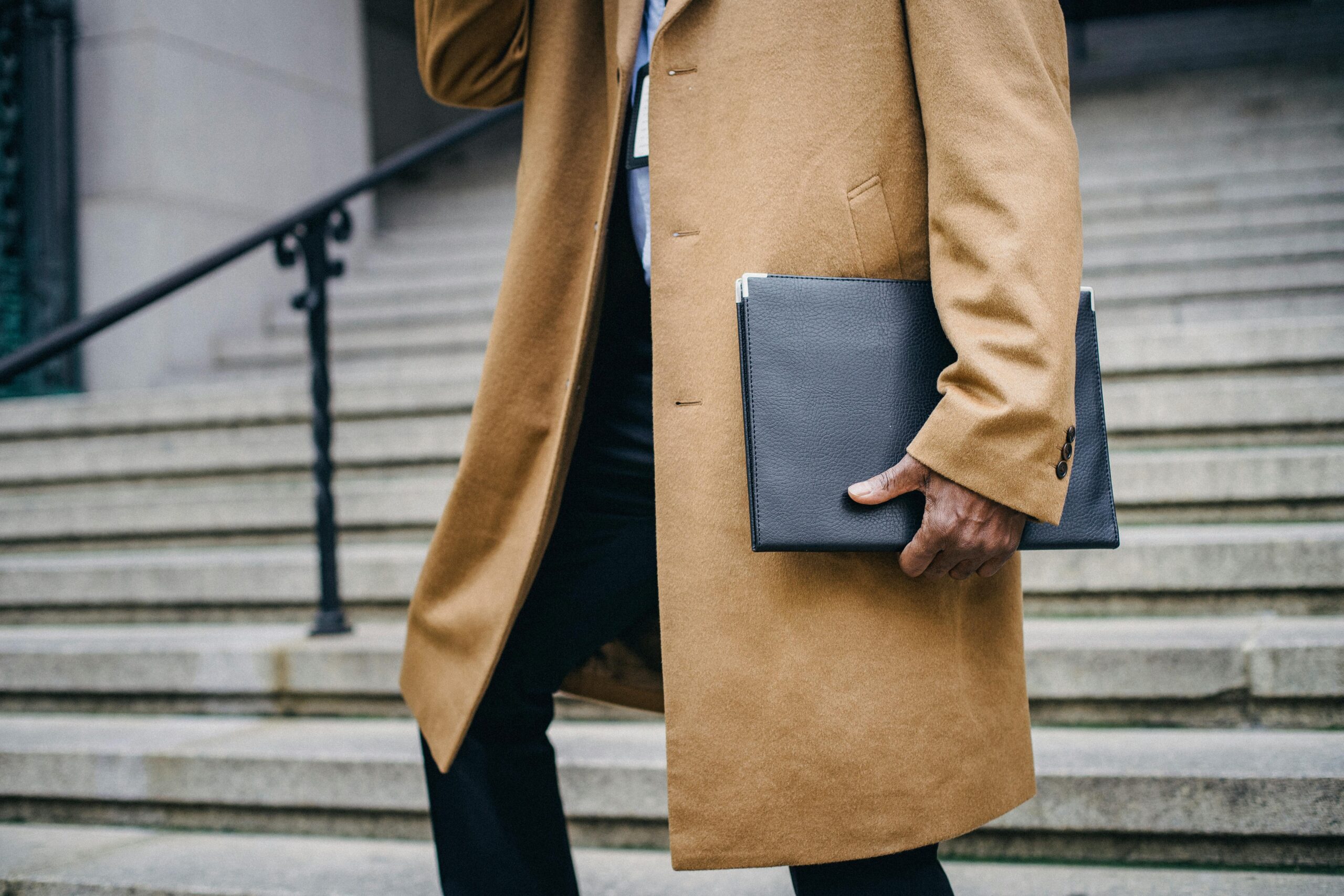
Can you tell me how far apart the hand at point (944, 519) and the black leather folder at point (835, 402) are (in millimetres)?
14

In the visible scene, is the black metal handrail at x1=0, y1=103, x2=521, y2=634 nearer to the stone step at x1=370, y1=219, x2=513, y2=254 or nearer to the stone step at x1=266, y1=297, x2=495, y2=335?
the stone step at x1=266, y1=297, x2=495, y2=335

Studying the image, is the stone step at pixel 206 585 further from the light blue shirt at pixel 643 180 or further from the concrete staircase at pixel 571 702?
the light blue shirt at pixel 643 180

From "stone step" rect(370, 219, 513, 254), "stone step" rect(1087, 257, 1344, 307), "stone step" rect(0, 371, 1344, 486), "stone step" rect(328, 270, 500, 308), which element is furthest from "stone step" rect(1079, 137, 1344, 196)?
"stone step" rect(370, 219, 513, 254)

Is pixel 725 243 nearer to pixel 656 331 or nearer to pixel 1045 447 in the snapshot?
pixel 656 331

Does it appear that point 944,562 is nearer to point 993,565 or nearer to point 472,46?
point 993,565

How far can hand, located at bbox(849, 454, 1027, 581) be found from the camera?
3.34ft

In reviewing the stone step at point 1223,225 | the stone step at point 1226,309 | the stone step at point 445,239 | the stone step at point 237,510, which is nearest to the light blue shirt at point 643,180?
the stone step at point 237,510

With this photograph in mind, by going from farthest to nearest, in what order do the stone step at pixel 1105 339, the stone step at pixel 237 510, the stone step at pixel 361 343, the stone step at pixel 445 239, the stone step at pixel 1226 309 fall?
the stone step at pixel 445 239 < the stone step at pixel 361 343 < the stone step at pixel 1226 309 < the stone step at pixel 237 510 < the stone step at pixel 1105 339

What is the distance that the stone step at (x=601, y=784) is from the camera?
1.91 metres

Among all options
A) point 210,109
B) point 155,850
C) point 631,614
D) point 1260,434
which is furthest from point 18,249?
point 1260,434

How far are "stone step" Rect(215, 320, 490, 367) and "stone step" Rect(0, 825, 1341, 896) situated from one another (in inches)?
98.1

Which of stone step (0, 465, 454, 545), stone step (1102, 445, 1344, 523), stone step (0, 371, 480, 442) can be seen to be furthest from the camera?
stone step (0, 371, 480, 442)

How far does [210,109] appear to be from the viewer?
18.4 feet

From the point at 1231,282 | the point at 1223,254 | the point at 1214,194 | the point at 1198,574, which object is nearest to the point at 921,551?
the point at 1198,574
